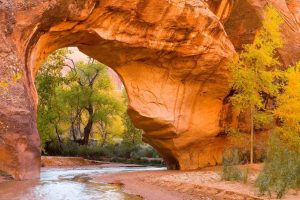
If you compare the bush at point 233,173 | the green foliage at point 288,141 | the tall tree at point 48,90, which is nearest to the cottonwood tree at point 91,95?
the tall tree at point 48,90

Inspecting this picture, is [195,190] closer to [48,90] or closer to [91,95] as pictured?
[48,90]

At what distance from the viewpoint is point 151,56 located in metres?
17.8

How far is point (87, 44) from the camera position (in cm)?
1645

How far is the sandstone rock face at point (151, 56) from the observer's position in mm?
11328

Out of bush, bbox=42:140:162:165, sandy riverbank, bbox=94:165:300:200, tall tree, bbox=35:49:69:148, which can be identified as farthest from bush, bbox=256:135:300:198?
bush, bbox=42:140:162:165

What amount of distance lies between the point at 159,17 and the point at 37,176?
7.56m

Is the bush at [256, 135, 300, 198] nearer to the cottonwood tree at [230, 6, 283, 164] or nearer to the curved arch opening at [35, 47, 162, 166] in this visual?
the cottonwood tree at [230, 6, 283, 164]

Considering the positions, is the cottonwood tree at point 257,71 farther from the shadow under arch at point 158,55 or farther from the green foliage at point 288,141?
the shadow under arch at point 158,55

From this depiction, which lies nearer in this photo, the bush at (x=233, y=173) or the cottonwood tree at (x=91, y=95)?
the bush at (x=233, y=173)

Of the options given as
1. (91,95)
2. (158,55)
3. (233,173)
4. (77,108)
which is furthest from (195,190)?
(77,108)

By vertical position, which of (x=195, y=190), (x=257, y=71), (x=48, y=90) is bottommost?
(x=195, y=190)

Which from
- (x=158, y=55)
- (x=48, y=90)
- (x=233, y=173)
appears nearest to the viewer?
(x=233, y=173)

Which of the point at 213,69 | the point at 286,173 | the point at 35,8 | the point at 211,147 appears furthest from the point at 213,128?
the point at 35,8

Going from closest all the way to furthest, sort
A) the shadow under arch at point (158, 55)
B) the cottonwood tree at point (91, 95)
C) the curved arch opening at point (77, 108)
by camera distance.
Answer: the shadow under arch at point (158, 55) < the curved arch opening at point (77, 108) < the cottonwood tree at point (91, 95)
